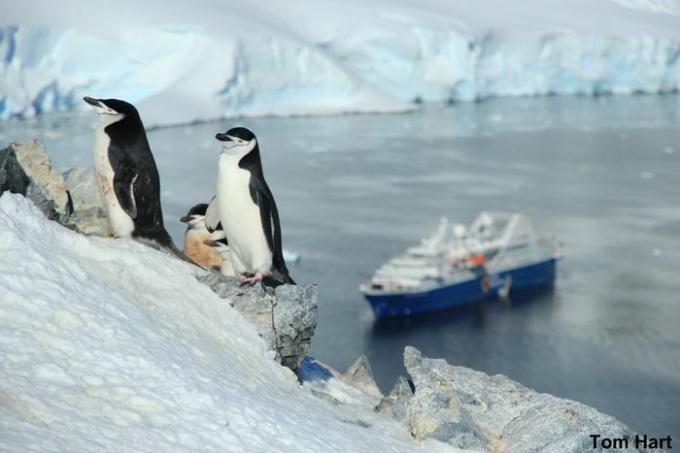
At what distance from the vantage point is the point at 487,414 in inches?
219

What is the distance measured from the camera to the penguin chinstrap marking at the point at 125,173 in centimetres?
648

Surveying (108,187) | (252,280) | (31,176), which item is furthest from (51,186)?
(252,280)

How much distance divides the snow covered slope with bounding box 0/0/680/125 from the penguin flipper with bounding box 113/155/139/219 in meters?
38.7

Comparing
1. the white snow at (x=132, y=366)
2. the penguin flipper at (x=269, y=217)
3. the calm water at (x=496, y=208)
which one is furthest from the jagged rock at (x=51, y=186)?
the calm water at (x=496, y=208)

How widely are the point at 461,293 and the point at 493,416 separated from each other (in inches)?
876

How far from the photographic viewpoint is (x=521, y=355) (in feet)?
73.2

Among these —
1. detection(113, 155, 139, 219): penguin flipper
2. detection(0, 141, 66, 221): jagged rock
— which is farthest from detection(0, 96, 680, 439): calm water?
detection(113, 155, 139, 219): penguin flipper

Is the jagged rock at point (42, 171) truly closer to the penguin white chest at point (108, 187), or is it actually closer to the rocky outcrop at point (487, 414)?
the penguin white chest at point (108, 187)

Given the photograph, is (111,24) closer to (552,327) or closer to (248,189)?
(552,327)

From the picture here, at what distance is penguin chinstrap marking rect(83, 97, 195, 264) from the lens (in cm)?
648

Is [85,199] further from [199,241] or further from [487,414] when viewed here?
[487,414]

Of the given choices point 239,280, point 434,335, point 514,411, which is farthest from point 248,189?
point 434,335

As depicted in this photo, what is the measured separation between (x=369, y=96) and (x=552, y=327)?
3047 cm

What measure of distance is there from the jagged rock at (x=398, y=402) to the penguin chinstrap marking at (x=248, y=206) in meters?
1.15
